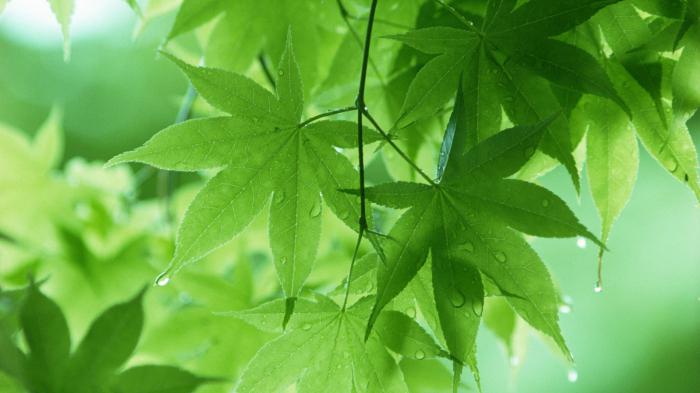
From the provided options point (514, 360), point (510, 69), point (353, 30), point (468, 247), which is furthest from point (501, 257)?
point (514, 360)

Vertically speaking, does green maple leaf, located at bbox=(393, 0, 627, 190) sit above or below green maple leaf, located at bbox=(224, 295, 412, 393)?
above

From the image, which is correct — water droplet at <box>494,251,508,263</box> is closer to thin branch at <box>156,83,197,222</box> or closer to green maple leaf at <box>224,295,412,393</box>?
green maple leaf at <box>224,295,412,393</box>

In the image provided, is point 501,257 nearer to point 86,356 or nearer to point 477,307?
point 477,307

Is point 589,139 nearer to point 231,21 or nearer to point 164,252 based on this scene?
point 231,21

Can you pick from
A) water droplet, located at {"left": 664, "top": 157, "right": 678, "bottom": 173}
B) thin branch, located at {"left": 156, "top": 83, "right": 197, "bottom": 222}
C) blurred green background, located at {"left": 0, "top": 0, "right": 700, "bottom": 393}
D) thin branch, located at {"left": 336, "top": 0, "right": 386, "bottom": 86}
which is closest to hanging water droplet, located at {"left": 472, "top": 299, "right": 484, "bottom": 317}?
water droplet, located at {"left": 664, "top": 157, "right": 678, "bottom": 173}

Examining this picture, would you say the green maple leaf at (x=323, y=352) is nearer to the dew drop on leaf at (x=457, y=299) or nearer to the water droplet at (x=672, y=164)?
the dew drop on leaf at (x=457, y=299)

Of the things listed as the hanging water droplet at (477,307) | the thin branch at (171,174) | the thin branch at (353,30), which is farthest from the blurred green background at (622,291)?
the hanging water droplet at (477,307)
